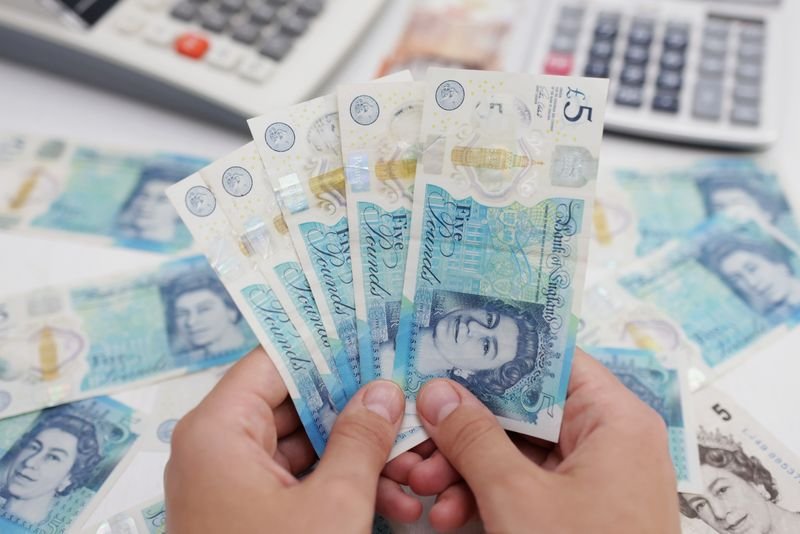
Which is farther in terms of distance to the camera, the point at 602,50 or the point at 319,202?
the point at 602,50

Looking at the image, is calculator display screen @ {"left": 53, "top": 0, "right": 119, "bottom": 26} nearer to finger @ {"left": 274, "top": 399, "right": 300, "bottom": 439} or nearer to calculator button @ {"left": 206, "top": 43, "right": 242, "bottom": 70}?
calculator button @ {"left": 206, "top": 43, "right": 242, "bottom": 70}

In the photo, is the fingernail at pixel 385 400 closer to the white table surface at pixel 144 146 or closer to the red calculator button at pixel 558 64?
the white table surface at pixel 144 146

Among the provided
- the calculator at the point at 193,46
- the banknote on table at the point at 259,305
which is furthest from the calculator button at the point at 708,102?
the banknote on table at the point at 259,305

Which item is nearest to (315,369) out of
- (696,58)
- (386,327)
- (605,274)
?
(386,327)

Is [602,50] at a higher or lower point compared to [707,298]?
higher

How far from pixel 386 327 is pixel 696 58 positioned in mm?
445

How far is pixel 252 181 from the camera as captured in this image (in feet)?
1.65

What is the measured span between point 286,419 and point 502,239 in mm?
183

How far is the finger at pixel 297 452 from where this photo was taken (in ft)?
1.61

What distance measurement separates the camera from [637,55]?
0.72 metres

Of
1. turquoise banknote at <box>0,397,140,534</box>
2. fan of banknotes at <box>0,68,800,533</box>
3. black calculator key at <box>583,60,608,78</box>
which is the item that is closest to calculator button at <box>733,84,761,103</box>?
black calculator key at <box>583,60,608,78</box>

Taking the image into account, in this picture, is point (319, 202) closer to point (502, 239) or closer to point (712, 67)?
point (502, 239)

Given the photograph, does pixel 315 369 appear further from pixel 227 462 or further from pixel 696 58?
pixel 696 58

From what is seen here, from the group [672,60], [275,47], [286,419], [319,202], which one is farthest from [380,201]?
[672,60]
